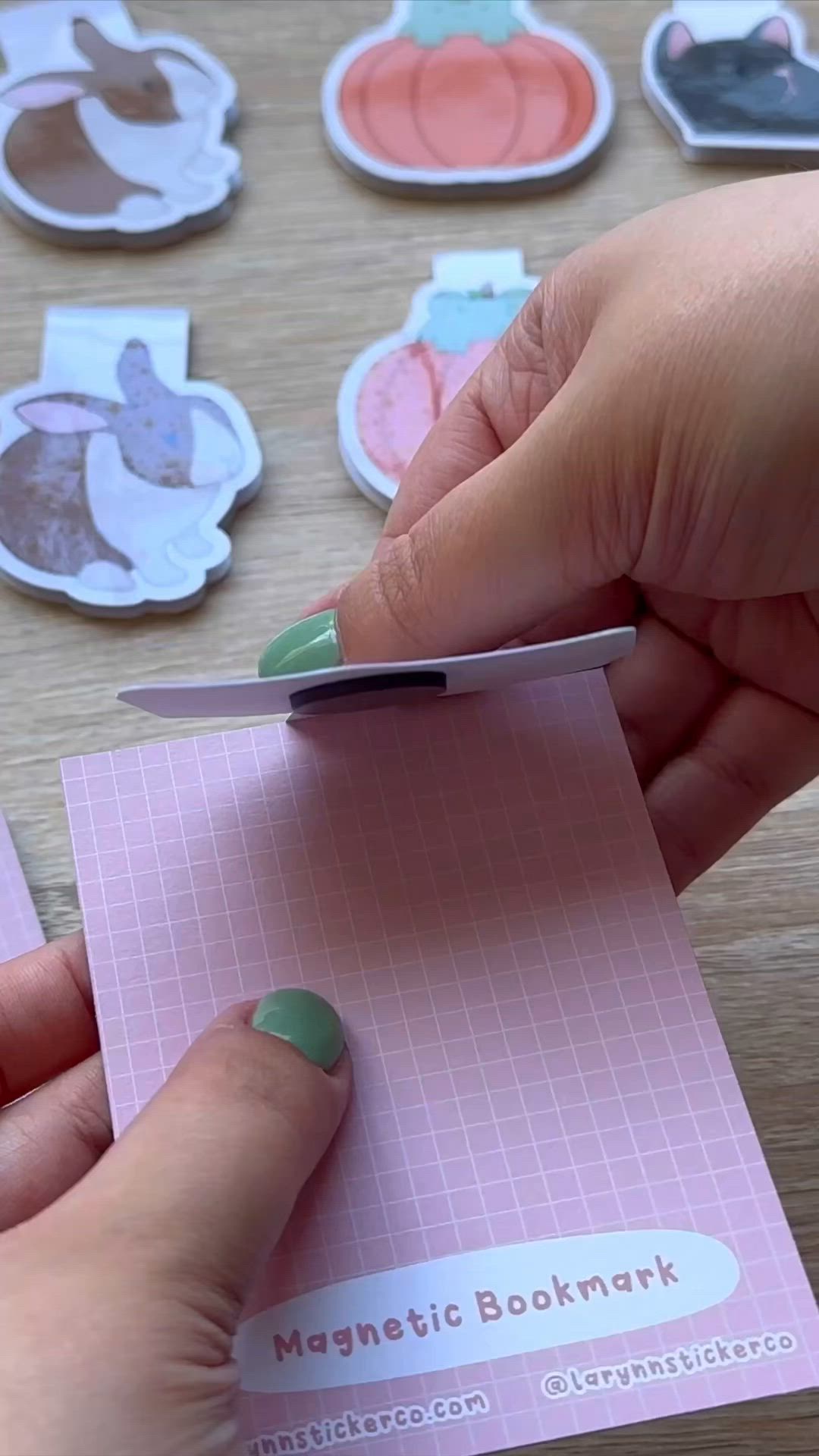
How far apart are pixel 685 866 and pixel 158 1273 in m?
0.39

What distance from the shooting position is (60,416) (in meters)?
0.88

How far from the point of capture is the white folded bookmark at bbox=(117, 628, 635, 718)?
54 cm

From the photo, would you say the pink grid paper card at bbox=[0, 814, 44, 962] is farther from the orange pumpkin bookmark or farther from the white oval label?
the orange pumpkin bookmark

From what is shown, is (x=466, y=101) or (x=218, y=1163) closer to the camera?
(x=218, y=1163)

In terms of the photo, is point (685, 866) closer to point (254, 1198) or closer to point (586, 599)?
point (586, 599)

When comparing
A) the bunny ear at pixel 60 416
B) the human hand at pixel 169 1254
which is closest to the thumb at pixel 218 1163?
the human hand at pixel 169 1254

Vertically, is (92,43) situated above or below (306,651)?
above

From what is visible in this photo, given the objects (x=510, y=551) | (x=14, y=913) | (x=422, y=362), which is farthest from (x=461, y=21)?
(x=14, y=913)

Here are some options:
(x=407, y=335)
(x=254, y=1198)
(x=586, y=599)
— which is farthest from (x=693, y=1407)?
(x=407, y=335)

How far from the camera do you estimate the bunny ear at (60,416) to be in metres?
0.88

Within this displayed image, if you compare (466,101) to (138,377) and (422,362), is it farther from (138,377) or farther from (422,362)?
(138,377)

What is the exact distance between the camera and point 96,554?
2.75ft

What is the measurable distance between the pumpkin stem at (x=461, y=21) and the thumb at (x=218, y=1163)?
2.81ft

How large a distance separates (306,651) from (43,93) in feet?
1.99
